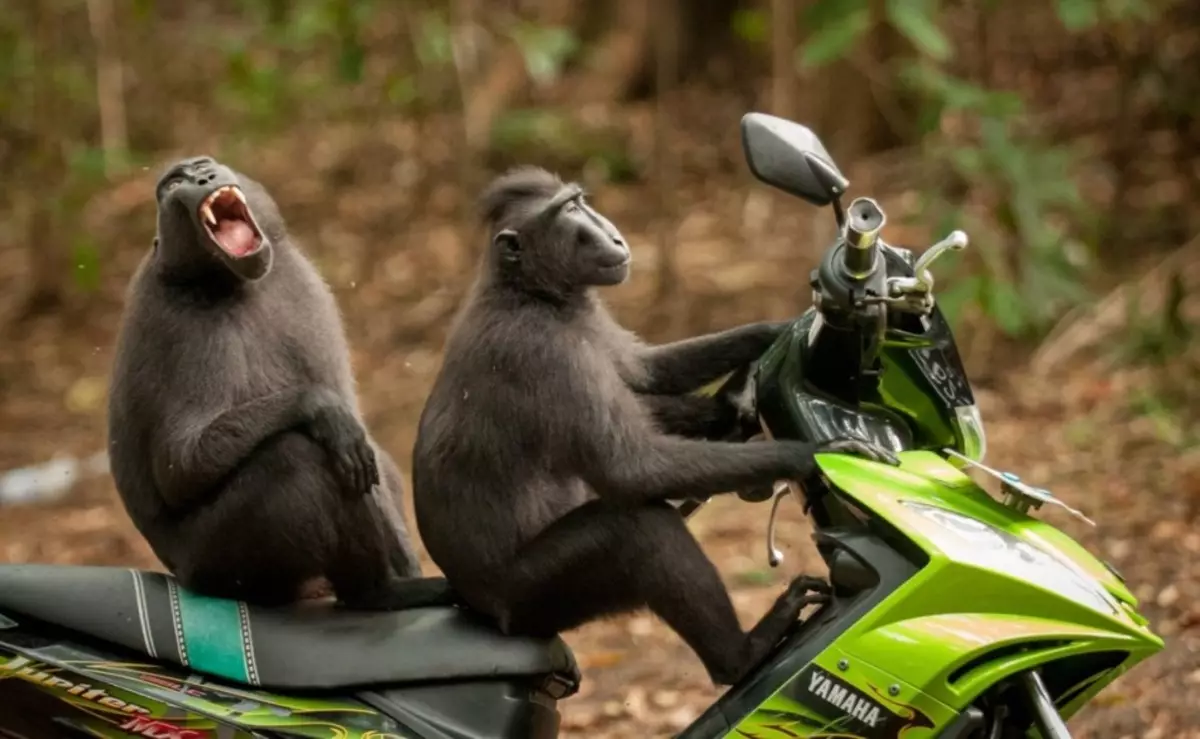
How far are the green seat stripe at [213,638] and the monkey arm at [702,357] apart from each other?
1.02m

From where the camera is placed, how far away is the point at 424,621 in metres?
3.09

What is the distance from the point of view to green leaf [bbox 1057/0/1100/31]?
230 inches

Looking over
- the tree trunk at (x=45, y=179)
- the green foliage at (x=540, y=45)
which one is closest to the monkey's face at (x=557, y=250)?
the green foliage at (x=540, y=45)

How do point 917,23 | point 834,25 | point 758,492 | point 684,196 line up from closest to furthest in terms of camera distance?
point 758,492 < point 917,23 < point 834,25 < point 684,196

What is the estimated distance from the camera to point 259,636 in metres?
3.00

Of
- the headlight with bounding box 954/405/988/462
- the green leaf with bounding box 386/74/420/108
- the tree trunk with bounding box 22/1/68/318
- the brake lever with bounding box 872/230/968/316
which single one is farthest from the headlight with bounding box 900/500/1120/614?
the tree trunk with bounding box 22/1/68/318

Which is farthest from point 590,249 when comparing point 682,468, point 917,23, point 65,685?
point 917,23

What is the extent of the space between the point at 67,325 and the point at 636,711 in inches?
226

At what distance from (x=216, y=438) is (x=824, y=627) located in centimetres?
126

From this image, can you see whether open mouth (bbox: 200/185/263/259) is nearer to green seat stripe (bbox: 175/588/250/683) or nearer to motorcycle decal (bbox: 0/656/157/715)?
green seat stripe (bbox: 175/588/250/683)

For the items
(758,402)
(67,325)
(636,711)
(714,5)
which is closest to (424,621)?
(758,402)

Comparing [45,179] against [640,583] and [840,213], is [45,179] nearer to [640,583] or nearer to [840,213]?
[640,583]

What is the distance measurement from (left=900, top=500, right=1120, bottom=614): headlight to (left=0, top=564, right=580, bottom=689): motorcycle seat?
33.7 inches

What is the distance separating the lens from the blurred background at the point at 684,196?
5.78 m
